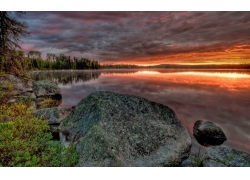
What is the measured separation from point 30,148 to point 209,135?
23.0ft

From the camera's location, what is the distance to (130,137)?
16.8ft

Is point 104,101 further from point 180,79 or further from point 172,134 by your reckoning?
point 180,79

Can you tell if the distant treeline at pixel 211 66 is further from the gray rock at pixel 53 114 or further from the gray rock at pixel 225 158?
the gray rock at pixel 53 114

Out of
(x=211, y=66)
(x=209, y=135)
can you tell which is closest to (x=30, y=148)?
(x=209, y=135)

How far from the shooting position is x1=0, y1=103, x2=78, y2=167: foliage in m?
4.65

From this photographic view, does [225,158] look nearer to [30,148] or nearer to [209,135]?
[209,135]

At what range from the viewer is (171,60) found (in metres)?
7.71

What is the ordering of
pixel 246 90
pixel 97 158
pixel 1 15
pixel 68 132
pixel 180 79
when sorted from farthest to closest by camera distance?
pixel 180 79
pixel 246 90
pixel 1 15
pixel 68 132
pixel 97 158

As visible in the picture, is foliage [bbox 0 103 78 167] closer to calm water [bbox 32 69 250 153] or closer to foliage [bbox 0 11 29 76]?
foliage [bbox 0 11 29 76]

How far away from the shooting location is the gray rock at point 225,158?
4.52m

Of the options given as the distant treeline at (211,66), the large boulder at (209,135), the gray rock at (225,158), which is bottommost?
the large boulder at (209,135)

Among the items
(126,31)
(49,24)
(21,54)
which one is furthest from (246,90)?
(21,54)

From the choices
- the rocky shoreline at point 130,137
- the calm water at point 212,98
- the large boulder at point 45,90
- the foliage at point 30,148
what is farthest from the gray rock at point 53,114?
the large boulder at point 45,90

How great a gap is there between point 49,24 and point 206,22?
610 centimetres
